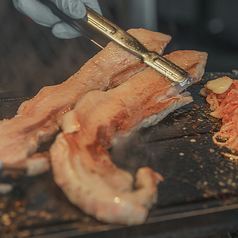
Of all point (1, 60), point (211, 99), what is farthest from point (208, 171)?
point (1, 60)

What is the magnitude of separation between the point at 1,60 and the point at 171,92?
2.28 metres

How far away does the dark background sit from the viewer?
3408mm

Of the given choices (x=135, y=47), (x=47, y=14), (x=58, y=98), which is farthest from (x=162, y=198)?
(x=47, y=14)

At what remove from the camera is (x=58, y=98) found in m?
2.14

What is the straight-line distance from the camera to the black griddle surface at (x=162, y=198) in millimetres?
1327

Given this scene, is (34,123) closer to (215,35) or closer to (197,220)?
(197,220)

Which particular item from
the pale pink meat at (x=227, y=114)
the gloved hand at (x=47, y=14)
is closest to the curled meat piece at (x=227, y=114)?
the pale pink meat at (x=227, y=114)

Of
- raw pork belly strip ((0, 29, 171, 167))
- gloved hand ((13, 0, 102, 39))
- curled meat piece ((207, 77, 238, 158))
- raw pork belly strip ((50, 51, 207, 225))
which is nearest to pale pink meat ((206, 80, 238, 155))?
curled meat piece ((207, 77, 238, 158))

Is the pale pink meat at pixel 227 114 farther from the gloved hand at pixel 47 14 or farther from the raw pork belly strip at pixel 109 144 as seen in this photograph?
the gloved hand at pixel 47 14

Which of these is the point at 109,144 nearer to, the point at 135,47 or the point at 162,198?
the point at 162,198

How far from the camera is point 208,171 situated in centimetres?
173

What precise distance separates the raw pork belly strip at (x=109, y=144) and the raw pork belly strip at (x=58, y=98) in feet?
0.58

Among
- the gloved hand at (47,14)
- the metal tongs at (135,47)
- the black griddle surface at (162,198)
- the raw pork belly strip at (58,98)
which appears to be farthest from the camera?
the gloved hand at (47,14)

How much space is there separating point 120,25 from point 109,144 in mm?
2594
